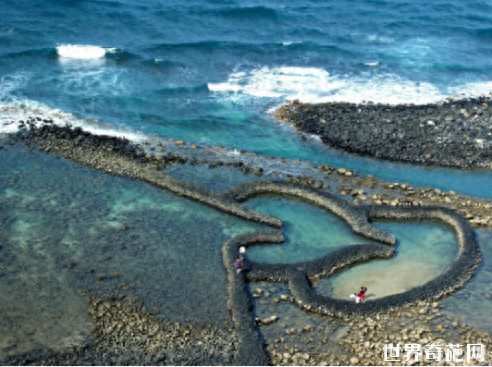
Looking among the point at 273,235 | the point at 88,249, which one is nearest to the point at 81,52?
the point at 88,249

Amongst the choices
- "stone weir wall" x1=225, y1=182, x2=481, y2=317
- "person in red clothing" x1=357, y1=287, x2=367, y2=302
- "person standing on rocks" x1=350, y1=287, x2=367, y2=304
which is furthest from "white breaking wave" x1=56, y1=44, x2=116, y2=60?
"person in red clothing" x1=357, y1=287, x2=367, y2=302

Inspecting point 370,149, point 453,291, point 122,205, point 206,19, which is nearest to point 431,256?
point 453,291

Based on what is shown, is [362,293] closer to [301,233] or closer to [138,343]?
[301,233]

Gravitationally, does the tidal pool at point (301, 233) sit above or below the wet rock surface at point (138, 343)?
above

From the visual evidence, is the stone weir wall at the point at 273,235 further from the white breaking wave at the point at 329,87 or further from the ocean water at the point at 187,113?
the white breaking wave at the point at 329,87

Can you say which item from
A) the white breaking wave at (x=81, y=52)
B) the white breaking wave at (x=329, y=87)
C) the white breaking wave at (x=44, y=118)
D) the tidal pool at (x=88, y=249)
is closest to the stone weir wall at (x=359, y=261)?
the tidal pool at (x=88, y=249)

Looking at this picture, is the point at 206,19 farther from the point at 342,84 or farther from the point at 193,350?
the point at 193,350
